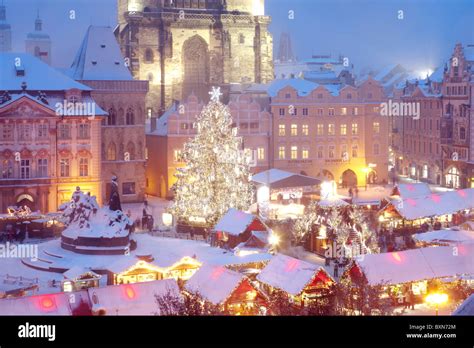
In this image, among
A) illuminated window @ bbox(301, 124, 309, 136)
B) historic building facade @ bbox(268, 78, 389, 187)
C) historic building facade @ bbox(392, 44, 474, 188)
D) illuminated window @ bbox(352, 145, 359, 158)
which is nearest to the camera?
historic building facade @ bbox(392, 44, 474, 188)

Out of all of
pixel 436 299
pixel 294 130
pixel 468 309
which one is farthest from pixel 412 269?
pixel 294 130

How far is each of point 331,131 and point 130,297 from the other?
3148 cm

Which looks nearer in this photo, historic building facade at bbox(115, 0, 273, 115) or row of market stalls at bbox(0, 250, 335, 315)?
row of market stalls at bbox(0, 250, 335, 315)

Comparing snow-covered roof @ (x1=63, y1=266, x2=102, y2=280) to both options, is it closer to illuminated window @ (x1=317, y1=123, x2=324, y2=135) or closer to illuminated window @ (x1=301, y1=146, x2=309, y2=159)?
illuminated window @ (x1=301, y1=146, x2=309, y2=159)

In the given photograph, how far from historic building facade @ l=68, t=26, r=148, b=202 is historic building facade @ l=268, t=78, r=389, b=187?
7.83 metres

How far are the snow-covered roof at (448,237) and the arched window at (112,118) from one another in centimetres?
2006

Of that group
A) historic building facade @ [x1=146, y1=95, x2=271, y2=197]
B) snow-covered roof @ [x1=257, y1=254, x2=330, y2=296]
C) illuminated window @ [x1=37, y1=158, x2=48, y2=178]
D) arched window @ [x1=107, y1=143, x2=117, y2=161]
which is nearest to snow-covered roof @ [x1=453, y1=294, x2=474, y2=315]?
snow-covered roof @ [x1=257, y1=254, x2=330, y2=296]

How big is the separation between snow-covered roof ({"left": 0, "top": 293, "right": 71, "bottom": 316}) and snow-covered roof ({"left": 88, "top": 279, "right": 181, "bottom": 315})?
72 cm

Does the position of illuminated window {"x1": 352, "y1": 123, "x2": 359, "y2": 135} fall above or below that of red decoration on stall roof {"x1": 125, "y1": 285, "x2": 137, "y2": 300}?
above

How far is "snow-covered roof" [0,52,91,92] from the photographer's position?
3788 cm

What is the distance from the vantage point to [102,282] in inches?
932

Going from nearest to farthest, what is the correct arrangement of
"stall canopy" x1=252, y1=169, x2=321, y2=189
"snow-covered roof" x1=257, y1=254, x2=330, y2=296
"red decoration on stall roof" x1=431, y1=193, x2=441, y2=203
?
"snow-covered roof" x1=257, y1=254, x2=330, y2=296 → "red decoration on stall roof" x1=431, y1=193, x2=441, y2=203 → "stall canopy" x1=252, y1=169, x2=321, y2=189

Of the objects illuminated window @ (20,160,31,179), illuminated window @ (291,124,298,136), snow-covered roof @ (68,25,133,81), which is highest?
snow-covered roof @ (68,25,133,81)
